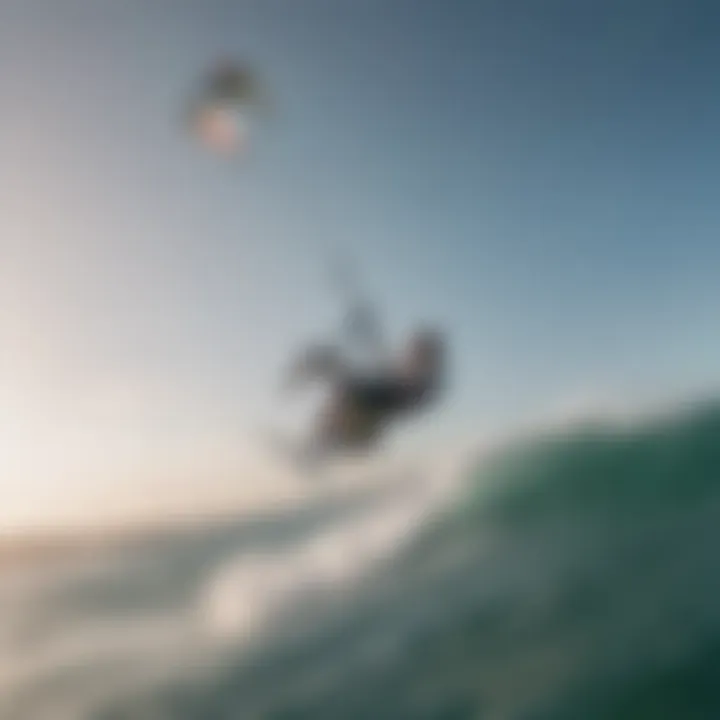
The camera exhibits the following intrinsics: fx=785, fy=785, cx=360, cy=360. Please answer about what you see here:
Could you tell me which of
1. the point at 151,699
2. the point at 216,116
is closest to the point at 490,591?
the point at 151,699

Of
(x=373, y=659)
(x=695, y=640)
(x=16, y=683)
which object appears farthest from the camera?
(x=695, y=640)

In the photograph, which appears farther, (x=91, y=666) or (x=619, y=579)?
(x=619, y=579)

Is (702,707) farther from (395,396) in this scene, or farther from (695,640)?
(395,396)

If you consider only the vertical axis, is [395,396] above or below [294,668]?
above

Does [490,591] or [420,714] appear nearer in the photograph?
[420,714]

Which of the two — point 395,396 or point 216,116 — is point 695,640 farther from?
point 216,116

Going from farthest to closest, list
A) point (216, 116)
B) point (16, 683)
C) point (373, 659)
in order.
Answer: point (373, 659) < point (16, 683) < point (216, 116)

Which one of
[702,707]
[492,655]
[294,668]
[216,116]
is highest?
[216,116]

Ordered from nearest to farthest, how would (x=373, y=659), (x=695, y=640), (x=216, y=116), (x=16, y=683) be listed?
(x=216, y=116), (x=16, y=683), (x=373, y=659), (x=695, y=640)

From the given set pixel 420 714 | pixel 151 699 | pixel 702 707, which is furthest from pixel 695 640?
pixel 151 699
